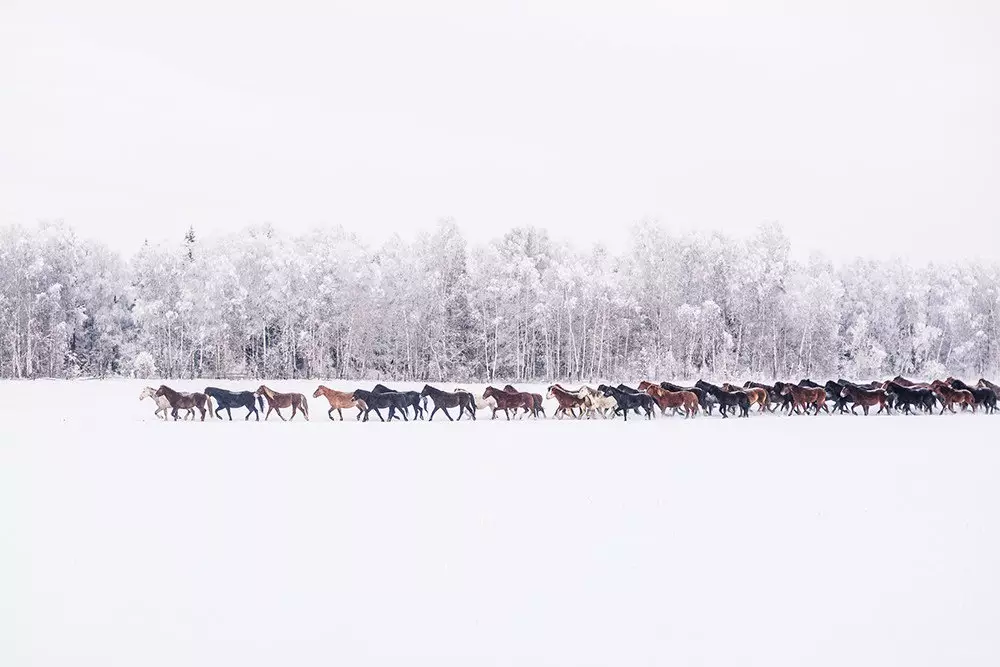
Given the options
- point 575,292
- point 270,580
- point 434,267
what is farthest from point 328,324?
point 270,580

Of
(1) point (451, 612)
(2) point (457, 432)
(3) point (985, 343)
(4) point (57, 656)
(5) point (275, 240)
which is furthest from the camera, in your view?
(3) point (985, 343)

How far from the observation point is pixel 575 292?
153ft

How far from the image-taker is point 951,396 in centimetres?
2642

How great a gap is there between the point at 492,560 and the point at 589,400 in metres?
16.3

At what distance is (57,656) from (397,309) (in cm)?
4067

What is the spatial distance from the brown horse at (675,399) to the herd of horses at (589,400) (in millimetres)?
28

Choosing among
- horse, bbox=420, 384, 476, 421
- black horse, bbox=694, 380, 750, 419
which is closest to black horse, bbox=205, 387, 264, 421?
horse, bbox=420, 384, 476, 421

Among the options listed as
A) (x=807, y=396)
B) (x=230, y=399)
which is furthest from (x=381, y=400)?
(x=807, y=396)

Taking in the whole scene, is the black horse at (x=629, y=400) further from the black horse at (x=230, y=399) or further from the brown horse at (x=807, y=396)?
the black horse at (x=230, y=399)

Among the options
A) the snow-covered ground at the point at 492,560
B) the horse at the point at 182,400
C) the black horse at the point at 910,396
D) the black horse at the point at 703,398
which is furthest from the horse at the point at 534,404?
the black horse at the point at 910,396

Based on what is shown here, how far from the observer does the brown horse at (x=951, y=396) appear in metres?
26.4

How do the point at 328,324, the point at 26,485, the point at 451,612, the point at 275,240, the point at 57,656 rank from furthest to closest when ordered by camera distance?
1. the point at 275,240
2. the point at 328,324
3. the point at 26,485
4. the point at 451,612
5. the point at 57,656

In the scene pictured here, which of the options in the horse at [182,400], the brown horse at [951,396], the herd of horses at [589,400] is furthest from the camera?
the brown horse at [951,396]

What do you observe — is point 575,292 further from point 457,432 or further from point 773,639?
point 773,639
